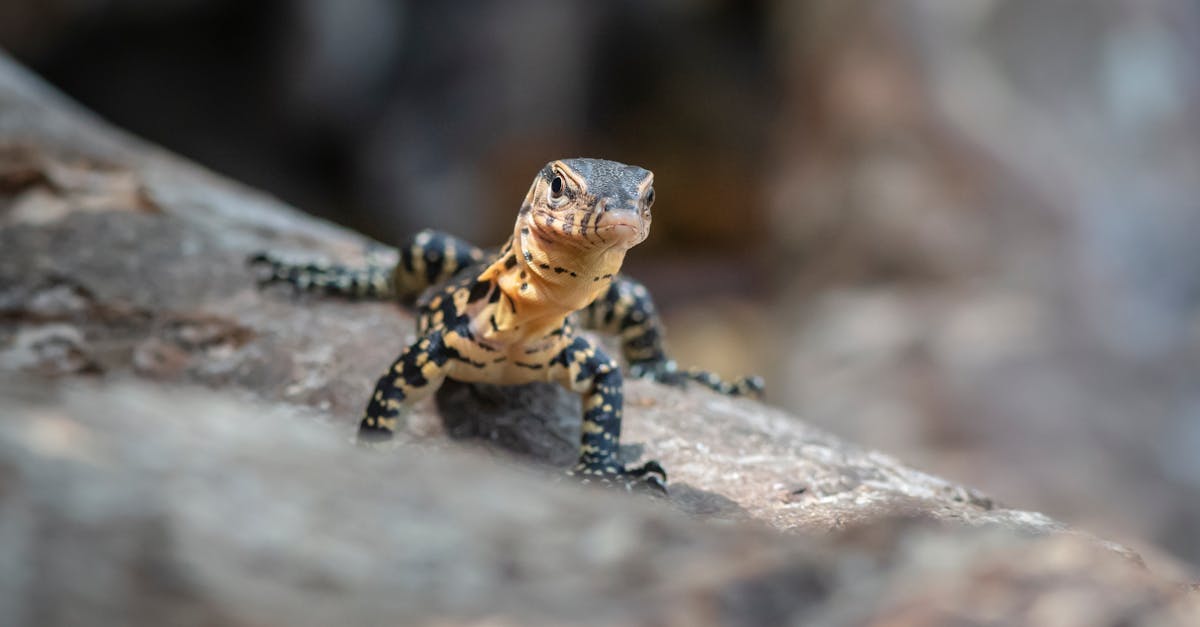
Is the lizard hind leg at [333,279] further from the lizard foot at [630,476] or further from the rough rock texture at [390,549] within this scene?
the rough rock texture at [390,549]

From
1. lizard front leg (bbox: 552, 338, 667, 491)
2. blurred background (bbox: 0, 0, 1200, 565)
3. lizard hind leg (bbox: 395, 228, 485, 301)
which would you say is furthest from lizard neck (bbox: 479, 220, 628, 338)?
blurred background (bbox: 0, 0, 1200, 565)

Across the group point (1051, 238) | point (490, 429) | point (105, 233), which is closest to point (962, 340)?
point (1051, 238)

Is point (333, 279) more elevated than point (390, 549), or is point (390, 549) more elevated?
point (333, 279)

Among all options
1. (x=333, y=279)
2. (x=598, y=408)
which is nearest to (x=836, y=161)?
(x=333, y=279)

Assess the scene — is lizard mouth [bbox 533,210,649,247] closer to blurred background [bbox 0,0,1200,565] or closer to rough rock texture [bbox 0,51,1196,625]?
rough rock texture [bbox 0,51,1196,625]

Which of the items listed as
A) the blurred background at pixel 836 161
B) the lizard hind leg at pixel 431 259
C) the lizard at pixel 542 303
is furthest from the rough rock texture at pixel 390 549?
the blurred background at pixel 836 161

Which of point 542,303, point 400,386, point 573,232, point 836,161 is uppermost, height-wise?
point 836,161

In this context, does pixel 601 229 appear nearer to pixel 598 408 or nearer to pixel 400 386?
pixel 598 408
